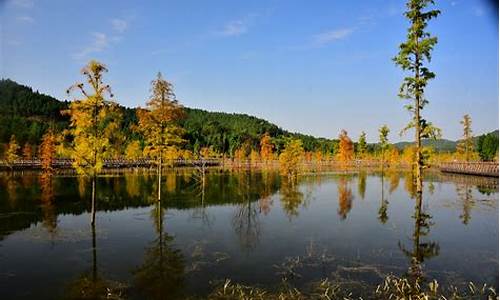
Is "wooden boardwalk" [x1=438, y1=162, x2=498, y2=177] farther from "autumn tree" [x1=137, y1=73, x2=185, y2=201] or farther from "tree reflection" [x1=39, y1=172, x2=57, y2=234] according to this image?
"tree reflection" [x1=39, y1=172, x2=57, y2=234]

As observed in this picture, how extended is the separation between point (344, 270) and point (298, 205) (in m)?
15.1

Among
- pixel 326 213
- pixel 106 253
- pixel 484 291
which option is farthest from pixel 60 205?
pixel 484 291

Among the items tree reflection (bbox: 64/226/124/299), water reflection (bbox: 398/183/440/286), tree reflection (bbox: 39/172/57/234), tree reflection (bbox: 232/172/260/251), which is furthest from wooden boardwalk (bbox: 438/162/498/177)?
tree reflection (bbox: 64/226/124/299)

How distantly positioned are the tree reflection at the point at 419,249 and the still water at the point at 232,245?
0.05m

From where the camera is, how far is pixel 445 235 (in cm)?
1766

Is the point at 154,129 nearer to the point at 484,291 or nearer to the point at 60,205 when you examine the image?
the point at 60,205

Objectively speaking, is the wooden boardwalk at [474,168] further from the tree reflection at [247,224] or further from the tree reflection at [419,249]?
the tree reflection at [247,224]

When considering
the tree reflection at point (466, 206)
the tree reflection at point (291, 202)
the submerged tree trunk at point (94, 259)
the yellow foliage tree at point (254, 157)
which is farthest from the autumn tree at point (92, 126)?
the yellow foliage tree at point (254, 157)

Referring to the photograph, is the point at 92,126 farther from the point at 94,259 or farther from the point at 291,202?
the point at 291,202

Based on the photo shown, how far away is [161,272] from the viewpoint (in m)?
12.5

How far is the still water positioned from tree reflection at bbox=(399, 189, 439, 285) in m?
0.05

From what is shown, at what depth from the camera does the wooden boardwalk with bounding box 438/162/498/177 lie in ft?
188

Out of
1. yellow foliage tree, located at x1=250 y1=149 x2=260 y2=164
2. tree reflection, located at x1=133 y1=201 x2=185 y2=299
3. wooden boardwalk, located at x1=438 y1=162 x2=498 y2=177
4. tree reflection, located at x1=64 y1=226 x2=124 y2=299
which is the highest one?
yellow foliage tree, located at x1=250 y1=149 x2=260 y2=164

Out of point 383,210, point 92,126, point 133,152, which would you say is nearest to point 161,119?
point 92,126
